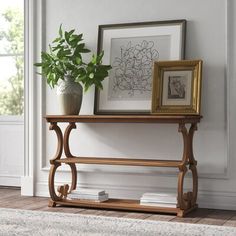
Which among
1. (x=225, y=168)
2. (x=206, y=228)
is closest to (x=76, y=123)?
(x=225, y=168)

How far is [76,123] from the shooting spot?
168 inches

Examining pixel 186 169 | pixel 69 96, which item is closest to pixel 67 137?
pixel 69 96

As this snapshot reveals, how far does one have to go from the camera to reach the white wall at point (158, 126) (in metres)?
3.80

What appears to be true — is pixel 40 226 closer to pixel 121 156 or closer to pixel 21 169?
pixel 121 156

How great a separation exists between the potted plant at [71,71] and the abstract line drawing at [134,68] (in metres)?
0.13

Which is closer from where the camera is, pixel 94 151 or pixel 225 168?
pixel 225 168

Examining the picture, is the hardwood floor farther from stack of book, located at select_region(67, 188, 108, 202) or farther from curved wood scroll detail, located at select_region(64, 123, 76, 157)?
curved wood scroll detail, located at select_region(64, 123, 76, 157)

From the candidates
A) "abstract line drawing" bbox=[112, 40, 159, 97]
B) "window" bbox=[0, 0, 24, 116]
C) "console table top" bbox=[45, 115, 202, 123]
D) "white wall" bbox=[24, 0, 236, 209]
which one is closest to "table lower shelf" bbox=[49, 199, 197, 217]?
"white wall" bbox=[24, 0, 236, 209]

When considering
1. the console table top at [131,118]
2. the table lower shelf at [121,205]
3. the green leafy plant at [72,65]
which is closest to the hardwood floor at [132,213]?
the table lower shelf at [121,205]

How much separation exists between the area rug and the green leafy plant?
106cm

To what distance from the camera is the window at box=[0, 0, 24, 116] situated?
4.76 m

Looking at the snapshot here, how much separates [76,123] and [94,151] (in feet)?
0.88

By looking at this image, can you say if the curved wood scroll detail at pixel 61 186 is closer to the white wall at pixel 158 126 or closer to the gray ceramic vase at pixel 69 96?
the white wall at pixel 158 126

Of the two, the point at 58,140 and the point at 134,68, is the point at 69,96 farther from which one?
the point at 134,68
